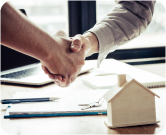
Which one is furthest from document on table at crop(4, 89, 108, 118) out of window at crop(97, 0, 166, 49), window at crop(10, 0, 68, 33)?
window at crop(97, 0, 166, 49)

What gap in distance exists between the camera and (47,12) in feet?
6.33

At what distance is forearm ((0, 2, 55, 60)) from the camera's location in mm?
755

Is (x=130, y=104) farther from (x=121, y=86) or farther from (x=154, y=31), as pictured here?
(x=154, y=31)

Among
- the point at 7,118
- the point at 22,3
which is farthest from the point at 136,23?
the point at 22,3

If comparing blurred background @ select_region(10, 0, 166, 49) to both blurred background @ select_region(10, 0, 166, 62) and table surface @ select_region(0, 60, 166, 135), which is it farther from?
table surface @ select_region(0, 60, 166, 135)

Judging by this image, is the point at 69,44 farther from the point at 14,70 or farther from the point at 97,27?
the point at 14,70

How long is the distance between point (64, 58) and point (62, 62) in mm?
25

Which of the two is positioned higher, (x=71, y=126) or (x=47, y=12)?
(x=47, y=12)

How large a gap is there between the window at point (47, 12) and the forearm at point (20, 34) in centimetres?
108

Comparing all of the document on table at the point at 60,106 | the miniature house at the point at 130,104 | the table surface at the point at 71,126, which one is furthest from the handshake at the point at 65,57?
the miniature house at the point at 130,104

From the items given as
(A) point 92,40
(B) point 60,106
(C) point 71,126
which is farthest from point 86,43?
(C) point 71,126

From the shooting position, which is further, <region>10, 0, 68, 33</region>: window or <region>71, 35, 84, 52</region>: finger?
<region>10, 0, 68, 33</region>: window

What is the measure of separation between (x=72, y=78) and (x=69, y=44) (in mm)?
171

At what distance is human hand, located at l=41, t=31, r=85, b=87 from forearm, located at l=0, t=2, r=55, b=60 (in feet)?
0.25
